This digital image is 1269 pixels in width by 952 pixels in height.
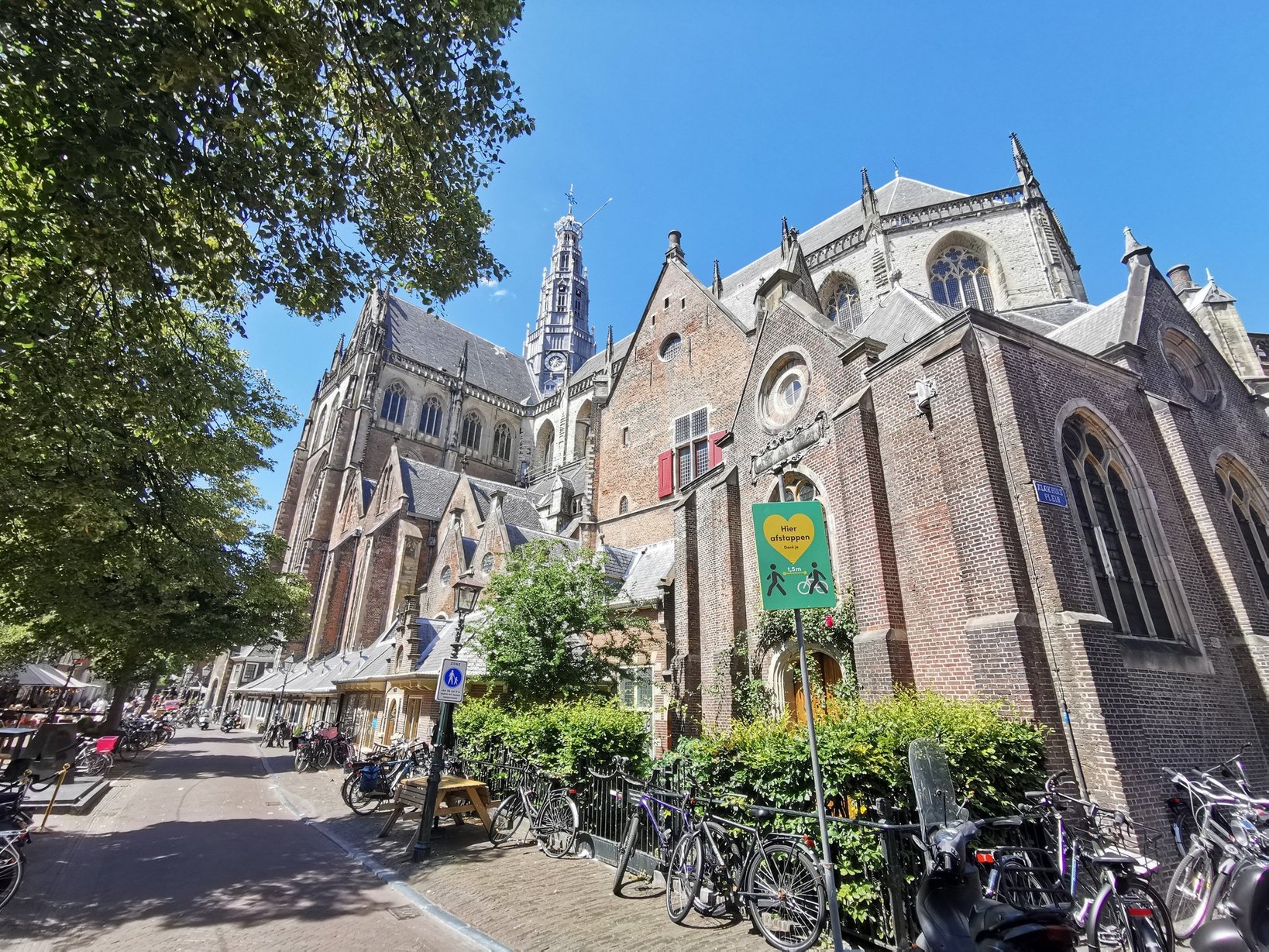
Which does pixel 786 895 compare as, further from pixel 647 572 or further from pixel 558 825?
pixel 647 572

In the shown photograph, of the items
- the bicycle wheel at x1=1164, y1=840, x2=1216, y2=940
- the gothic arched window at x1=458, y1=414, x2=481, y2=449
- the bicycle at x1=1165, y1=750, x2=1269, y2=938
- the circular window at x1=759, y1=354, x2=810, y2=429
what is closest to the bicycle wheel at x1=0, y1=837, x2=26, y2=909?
the bicycle at x1=1165, y1=750, x2=1269, y2=938

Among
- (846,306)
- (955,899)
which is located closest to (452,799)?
(955,899)

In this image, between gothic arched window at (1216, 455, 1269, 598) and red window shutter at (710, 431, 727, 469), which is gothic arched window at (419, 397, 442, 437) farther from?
gothic arched window at (1216, 455, 1269, 598)

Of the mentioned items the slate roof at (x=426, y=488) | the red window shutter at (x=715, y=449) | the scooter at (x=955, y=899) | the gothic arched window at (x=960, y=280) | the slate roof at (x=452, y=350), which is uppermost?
the slate roof at (x=452, y=350)

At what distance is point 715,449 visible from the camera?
1856cm

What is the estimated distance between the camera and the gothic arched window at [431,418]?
47.4 m

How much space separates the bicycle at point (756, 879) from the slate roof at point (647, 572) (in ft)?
28.1

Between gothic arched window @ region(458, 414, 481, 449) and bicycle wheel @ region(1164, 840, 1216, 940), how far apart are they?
159ft

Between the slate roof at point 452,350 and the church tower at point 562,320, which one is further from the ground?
the church tower at point 562,320

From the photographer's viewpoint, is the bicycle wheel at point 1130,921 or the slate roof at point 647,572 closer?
the bicycle wheel at point 1130,921

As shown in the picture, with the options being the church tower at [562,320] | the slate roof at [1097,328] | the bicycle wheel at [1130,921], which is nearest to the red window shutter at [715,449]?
the slate roof at [1097,328]

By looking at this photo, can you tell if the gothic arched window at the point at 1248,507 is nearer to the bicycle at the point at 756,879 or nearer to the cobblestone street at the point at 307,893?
the bicycle at the point at 756,879

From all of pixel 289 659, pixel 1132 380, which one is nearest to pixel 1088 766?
pixel 1132 380

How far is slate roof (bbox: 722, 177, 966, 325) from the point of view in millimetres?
27141
